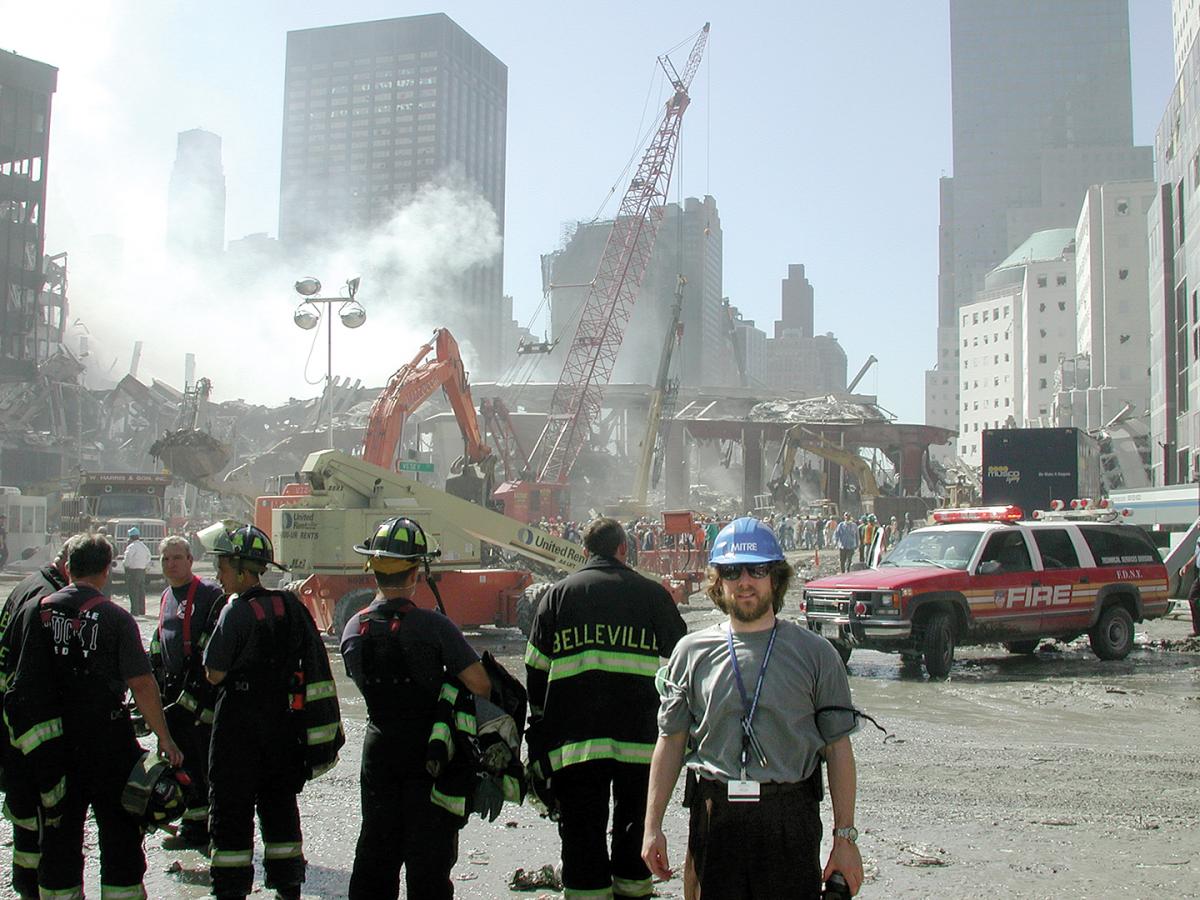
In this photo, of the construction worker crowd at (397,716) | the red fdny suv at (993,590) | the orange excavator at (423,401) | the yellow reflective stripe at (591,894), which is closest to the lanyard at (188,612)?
the construction worker crowd at (397,716)

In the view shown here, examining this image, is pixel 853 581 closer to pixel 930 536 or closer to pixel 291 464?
pixel 930 536

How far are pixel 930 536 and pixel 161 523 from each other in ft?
70.6

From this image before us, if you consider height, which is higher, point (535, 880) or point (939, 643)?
point (939, 643)

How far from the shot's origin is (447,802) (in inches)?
165

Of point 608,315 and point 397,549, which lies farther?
point 608,315

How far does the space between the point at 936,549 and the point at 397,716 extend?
1016cm

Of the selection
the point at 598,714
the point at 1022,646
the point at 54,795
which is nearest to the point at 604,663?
the point at 598,714

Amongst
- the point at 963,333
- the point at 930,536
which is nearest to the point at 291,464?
the point at 930,536

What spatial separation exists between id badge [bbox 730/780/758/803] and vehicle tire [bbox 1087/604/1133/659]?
1200 cm

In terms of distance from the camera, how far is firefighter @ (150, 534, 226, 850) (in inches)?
221

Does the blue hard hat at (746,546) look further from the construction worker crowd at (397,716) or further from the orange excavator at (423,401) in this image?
the orange excavator at (423,401)

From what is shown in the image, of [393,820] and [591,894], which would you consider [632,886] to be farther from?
[393,820]

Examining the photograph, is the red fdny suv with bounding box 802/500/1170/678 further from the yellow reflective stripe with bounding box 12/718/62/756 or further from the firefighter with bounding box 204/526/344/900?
the yellow reflective stripe with bounding box 12/718/62/756

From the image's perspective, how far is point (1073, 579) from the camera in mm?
13391
